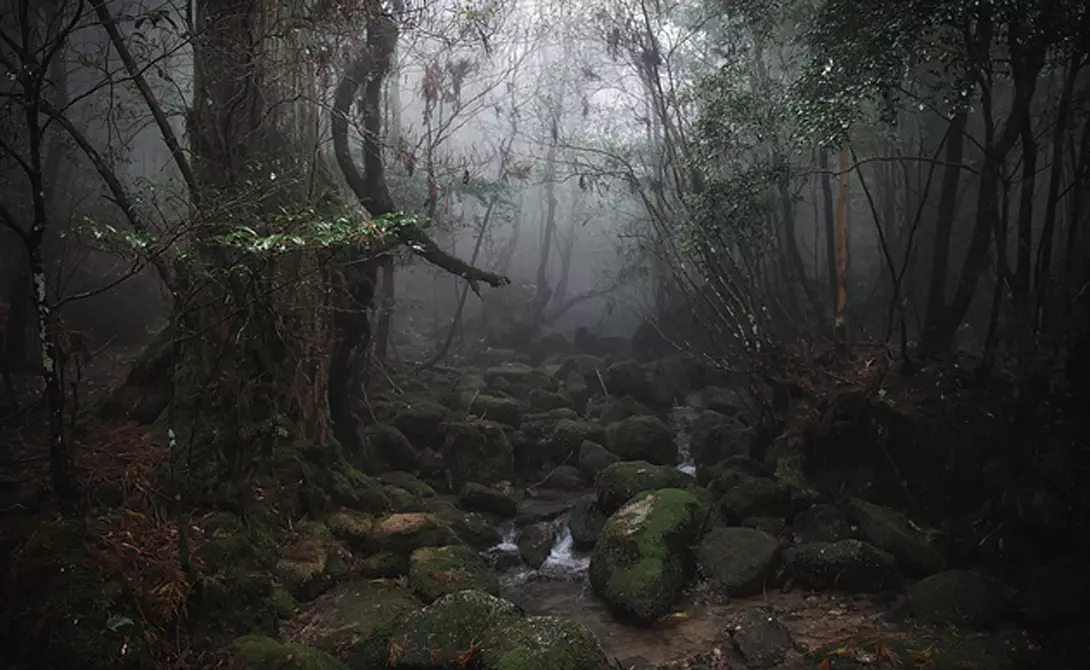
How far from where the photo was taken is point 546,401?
712 inches

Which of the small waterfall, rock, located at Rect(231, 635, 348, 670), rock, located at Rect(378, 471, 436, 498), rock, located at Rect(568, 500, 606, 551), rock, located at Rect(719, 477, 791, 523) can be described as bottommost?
the small waterfall

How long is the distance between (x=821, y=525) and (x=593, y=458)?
5.18 m

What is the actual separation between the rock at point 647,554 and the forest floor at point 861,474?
498mm

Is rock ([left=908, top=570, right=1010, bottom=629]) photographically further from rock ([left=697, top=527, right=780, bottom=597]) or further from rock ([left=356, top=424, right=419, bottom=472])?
rock ([left=356, top=424, right=419, bottom=472])

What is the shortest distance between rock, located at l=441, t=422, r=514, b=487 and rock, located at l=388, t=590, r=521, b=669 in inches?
249

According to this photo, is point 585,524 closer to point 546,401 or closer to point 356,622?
point 356,622

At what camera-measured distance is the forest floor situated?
4949mm

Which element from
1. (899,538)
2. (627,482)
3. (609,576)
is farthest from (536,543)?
(899,538)

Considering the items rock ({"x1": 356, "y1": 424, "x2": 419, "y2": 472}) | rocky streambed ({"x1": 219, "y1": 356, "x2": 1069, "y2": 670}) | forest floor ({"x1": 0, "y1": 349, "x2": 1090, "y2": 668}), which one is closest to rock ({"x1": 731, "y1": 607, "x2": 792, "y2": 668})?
rocky streambed ({"x1": 219, "y1": 356, "x2": 1069, "y2": 670})

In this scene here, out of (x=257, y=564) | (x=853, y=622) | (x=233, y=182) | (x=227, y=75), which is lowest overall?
(x=853, y=622)

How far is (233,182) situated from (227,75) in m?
1.39

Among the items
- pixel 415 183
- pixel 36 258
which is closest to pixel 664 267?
pixel 415 183

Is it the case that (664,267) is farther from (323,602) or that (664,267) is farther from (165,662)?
(165,662)

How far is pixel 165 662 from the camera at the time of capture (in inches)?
188
